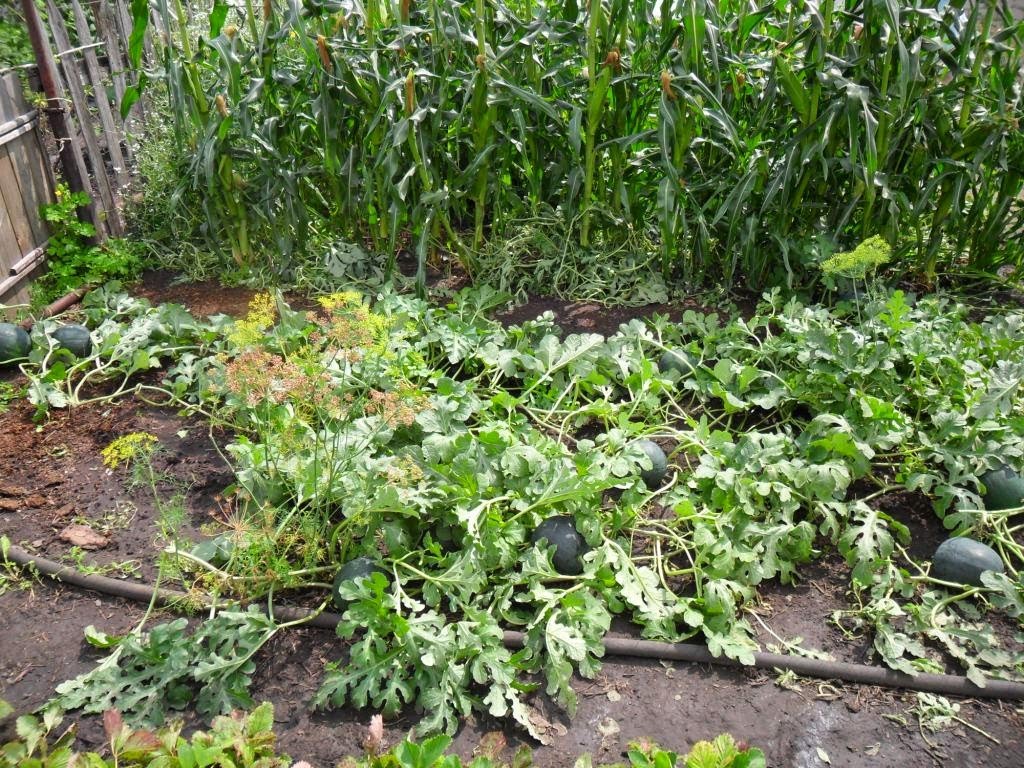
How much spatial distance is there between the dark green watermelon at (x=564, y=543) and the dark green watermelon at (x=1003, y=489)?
1671 mm

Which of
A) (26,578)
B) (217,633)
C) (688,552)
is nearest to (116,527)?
(26,578)

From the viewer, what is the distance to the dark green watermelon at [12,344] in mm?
4070

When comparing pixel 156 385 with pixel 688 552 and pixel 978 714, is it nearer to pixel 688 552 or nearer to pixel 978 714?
pixel 688 552

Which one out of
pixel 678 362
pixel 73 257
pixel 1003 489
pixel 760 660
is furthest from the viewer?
pixel 73 257

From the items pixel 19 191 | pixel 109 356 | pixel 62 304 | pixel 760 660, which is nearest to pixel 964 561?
pixel 760 660

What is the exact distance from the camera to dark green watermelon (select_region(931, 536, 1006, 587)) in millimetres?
2877

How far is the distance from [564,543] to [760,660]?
762 millimetres

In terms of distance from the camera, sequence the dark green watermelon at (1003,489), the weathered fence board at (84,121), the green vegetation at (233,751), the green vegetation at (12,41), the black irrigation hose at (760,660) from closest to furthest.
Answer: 1. the green vegetation at (233,751)
2. the black irrigation hose at (760,660)
3. the dark green watermelon at (1003,489)
4. the weathered fence board at (84,121)
5. the green vegetation at (12,41)

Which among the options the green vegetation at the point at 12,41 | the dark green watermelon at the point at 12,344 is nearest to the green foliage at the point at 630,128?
the dark green watermelon at the point at 12,344

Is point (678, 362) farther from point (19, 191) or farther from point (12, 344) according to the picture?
point (19, 191)

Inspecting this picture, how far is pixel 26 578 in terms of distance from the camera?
2984 mm

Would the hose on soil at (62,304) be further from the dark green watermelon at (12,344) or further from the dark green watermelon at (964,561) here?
the dark green watermelon at (964,561)

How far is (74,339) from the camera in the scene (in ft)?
13.5

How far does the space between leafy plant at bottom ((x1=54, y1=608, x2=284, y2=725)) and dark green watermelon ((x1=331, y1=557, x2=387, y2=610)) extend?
233 mm
